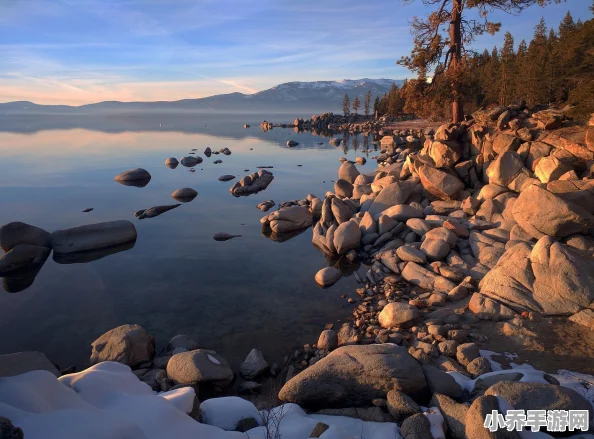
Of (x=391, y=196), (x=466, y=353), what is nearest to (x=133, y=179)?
(x=391, y=196)

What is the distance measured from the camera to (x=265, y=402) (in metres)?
9.62

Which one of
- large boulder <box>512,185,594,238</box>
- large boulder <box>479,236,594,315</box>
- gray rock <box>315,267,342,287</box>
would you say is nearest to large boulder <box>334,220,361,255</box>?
gray rock <box>315,267,342,287</box>

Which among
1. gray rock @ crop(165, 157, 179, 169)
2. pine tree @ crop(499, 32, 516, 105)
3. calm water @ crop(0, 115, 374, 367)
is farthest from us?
pine tree @ crop(499, 32, 516, 105)

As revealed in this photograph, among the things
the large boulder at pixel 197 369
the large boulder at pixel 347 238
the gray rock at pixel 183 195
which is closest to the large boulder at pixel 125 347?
the large boulder at pixel 197 369

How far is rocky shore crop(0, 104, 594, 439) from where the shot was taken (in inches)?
301

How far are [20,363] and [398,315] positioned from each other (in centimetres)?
982

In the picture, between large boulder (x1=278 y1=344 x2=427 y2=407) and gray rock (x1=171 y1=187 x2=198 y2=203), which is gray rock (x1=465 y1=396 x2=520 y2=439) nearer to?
large boulder (x1=278 y1=344 x2=427 y2=407)

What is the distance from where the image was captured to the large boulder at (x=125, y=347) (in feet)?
36.1

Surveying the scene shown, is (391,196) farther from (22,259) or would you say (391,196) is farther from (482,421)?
(22,259)

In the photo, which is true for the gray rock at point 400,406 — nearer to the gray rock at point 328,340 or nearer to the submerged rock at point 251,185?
the gray rock at point 328,340

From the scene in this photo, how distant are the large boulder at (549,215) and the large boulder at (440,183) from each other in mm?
5043

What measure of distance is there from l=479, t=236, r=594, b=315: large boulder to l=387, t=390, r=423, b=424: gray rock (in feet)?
20.8

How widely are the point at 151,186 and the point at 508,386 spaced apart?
1283 inches

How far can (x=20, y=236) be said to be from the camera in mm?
19297
